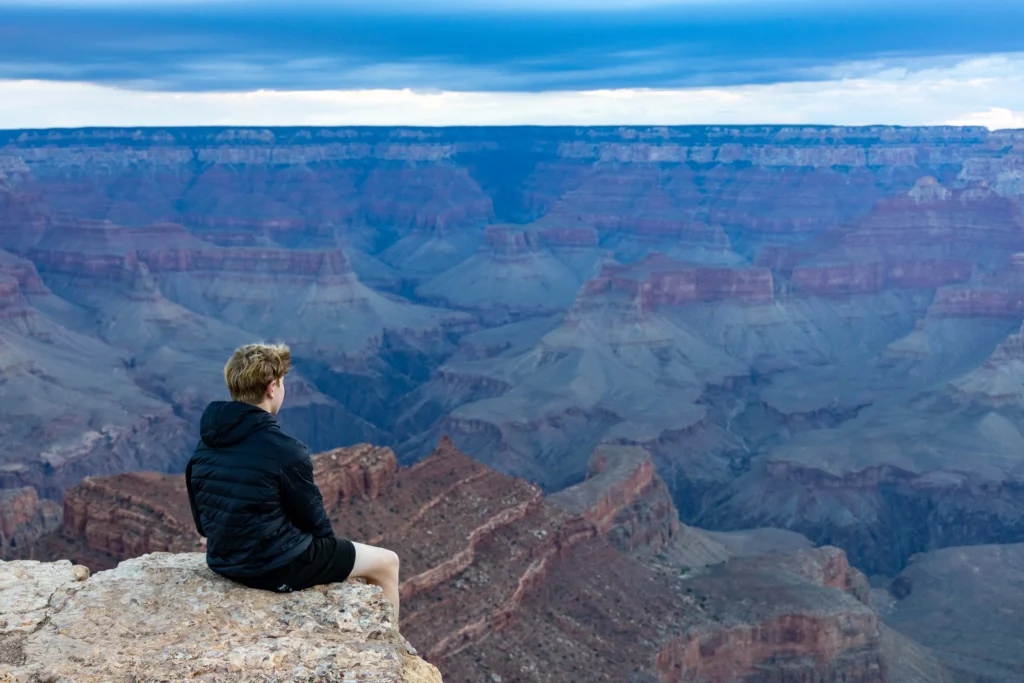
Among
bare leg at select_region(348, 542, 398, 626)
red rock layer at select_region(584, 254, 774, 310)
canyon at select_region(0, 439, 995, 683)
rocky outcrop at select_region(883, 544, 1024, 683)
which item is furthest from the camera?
red rock layer at select_region(584, 254, 774, 310)

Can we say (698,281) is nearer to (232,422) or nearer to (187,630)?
(232,422)

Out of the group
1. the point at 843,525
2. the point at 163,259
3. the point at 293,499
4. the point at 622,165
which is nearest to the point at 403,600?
the point at 293,499

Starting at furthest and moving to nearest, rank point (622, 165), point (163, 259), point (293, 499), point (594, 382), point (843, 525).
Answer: point (622, 165) → point (163, 259) → point (594, 382) → point (843, 525) → point (293, 499)

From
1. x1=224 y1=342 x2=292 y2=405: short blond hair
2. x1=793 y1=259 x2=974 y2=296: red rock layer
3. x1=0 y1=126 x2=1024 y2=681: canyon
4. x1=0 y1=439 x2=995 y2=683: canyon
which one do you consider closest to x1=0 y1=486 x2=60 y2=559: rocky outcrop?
x1=0 y1=126 x2=1024 y2=681: canyon

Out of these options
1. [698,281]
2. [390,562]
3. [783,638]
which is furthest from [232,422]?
[698,281]

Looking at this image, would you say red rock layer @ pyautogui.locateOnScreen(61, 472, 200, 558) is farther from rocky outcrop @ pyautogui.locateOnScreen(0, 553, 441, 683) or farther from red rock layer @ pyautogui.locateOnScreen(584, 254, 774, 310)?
red rock layer @ pyautogui.locateOnScreen(584, 254, 774, 310)

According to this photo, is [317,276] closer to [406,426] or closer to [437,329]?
[437,329]

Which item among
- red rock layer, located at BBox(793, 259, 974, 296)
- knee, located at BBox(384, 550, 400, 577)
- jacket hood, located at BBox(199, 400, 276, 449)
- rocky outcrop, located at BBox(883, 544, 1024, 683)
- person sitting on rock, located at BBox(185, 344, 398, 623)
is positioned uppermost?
jacket hood, located at BBox(199, 400, 276, 449)

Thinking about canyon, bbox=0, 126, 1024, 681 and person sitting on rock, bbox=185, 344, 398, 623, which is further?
canyon, bbox=0, 126, 1024, 681
